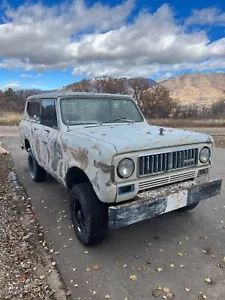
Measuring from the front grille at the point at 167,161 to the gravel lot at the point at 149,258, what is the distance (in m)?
1.04

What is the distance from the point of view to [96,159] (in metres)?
3.48

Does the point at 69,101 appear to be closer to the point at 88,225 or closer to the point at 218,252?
the point at 88,225

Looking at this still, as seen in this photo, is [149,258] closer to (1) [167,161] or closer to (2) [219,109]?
(1) [167,161]

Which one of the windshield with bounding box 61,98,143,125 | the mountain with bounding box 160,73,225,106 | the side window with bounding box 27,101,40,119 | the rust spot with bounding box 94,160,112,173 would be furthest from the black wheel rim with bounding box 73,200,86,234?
the mountain with bounding box 160,73,225,106

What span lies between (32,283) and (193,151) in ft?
8.17

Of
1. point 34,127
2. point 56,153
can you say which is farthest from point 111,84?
point 56,153

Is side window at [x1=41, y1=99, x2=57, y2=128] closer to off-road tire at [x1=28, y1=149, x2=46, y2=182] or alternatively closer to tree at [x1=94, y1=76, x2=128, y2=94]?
off-road tire at [x1=28, y1=149, x2=46, y2=182]

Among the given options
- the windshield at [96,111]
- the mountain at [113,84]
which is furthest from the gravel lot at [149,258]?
the mountain at [113,84]

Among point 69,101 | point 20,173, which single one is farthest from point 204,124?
point 69,101

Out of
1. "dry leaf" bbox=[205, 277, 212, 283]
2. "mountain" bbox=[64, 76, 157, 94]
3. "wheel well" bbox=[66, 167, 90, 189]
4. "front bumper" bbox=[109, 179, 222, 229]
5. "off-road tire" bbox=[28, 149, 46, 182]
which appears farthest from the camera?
"mountain" bbox=[64, 76, 157, 94]

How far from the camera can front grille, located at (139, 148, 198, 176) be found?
141 inches

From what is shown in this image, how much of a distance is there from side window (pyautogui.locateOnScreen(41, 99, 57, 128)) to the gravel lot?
4.96ft

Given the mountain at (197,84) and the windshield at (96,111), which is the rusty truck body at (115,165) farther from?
the mountain at (197,84)

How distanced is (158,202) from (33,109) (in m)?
3.98
